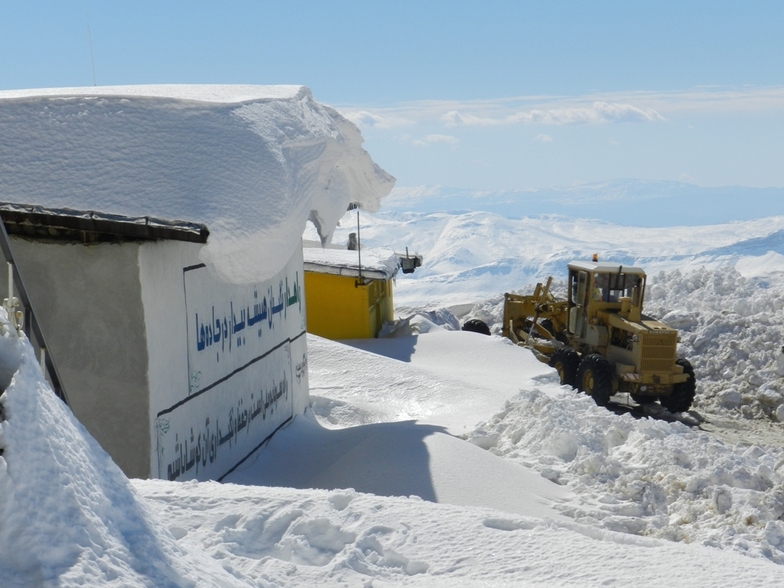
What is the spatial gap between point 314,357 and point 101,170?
6444mm

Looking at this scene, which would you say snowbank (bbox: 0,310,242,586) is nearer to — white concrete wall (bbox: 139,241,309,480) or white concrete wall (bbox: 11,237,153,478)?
Result: white concrete wall (bbox: 11,237,153,478)

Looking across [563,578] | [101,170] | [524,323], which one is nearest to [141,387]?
[101,170]

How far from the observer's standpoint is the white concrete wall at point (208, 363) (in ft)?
21.5

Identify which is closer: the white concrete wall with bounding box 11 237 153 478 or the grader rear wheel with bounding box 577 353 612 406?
the white concrete wall with bounding box 11 237 153 478

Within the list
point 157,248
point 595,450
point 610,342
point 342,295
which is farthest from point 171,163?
point 610,342

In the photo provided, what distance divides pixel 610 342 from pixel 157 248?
35.5 ft

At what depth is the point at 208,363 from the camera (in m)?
7.41

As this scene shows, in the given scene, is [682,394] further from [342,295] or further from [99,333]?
[99,333]

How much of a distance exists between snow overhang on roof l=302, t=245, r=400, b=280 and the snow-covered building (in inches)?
269

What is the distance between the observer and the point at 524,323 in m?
18.8

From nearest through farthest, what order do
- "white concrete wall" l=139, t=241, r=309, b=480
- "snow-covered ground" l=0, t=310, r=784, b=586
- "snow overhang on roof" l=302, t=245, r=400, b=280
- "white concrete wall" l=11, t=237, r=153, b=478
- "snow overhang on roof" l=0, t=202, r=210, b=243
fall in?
"snow-covered ground" l=0, t=310, r=784, b=586
"snow overhang on roof" l=0, t=202, r=210, b=243
"white concrete wall" l=11, t=237, r=153, b=478
"white concrete wall" l=139, t=241, r=309, b=480
"snow overhang on roof" l=302, t=245, r=400, b=280

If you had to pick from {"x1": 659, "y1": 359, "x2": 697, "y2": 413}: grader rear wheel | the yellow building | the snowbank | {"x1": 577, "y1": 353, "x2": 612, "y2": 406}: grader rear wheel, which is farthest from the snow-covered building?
{"x1": 659, "y1": 359, "x2": 697, "y2": 413}: grader rear wheel

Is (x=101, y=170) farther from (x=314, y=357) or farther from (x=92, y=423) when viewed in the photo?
(x=314, y=357)

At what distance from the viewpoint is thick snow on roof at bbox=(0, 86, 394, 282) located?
6.71 metres
